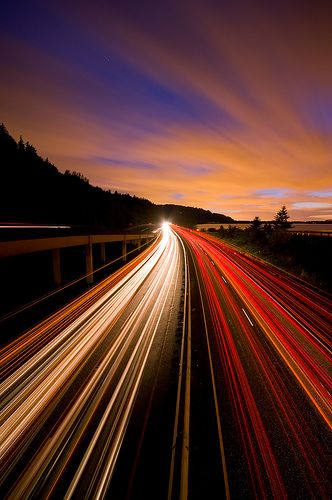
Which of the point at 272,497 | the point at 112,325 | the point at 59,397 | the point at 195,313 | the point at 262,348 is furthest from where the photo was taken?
the point at 195,313

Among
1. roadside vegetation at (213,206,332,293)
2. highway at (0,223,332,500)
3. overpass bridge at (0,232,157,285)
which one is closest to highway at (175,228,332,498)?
highway at (0,223,332,500)

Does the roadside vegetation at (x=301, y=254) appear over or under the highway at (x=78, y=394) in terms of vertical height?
over

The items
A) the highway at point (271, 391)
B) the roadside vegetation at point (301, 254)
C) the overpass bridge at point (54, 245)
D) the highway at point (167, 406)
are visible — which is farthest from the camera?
the roadside vegetation at point (301, 254)

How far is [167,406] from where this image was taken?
793cm

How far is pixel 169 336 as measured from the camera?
1295cm

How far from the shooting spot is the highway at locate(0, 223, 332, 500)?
5691 mm

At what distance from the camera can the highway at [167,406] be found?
5.69 metres

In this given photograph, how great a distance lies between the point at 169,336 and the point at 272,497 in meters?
8.03

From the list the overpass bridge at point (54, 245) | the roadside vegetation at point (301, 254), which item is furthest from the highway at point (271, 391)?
the overpass bridge at point (54, 245)

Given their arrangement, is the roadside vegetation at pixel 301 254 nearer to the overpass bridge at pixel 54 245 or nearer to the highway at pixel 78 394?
the highway at pixel 78 394

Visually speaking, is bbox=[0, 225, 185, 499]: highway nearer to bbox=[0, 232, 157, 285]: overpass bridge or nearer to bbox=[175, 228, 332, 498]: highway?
bbox=[175, 228, 332, 498]: highway

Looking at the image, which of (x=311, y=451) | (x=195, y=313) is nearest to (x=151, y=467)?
(x=311, y=451)

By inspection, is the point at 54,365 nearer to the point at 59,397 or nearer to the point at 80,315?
the point at 59,397

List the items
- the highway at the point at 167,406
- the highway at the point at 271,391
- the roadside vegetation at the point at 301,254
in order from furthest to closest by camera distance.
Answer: the roadside vegetation at the point at 301,254, the highway at the point at 271,391, the highway at the point at 167,406
